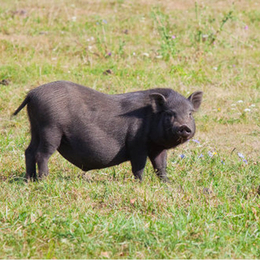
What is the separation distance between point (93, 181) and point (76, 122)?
0.63 meters

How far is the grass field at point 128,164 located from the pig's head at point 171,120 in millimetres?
439

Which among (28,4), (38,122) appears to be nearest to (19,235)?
(38,122)

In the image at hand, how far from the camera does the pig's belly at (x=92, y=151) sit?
214 inches

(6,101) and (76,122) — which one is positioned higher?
(76,122)

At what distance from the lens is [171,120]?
17.7ft

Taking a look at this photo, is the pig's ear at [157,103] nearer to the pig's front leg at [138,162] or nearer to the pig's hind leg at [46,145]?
the pig's front leg at [138,162]

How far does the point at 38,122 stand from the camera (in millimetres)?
5379

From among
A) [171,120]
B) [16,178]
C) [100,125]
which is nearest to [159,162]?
[171,120]

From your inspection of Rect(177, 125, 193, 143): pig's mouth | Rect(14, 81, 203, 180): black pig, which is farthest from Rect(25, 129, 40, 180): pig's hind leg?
Rect(177, 125, 193, 143): pig's mouth

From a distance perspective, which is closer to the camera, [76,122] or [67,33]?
[76,122]

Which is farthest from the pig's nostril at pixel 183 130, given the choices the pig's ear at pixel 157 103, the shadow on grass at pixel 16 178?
the shadow on grass at pixel 16 178

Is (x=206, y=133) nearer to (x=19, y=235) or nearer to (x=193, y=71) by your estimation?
(x=193, y=71)

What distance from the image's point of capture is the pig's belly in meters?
5.43

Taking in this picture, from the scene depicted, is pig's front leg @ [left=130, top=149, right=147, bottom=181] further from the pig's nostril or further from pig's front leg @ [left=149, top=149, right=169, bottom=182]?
the pig's nostril
